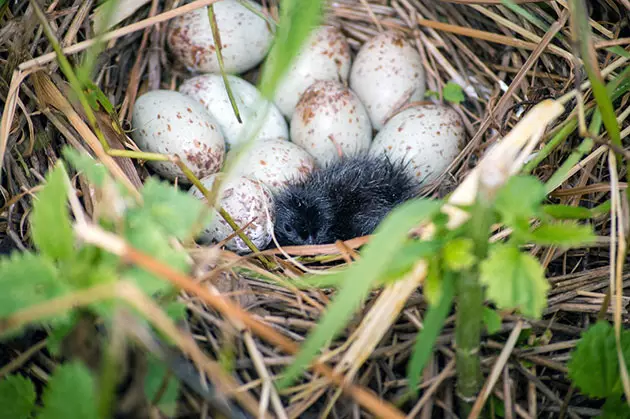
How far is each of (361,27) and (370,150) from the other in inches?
21.3

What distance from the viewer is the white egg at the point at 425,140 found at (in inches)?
71.2

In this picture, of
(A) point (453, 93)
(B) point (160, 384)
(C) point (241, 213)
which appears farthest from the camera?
(A) point (453, 93)

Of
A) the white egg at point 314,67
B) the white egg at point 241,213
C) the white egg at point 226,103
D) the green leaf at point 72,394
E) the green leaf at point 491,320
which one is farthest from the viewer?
the white egg at point 314,67

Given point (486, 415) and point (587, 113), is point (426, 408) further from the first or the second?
point (587, 113)

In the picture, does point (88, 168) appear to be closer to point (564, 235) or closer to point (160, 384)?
point (160, 384)

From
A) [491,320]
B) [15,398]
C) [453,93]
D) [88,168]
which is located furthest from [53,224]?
[453,93]

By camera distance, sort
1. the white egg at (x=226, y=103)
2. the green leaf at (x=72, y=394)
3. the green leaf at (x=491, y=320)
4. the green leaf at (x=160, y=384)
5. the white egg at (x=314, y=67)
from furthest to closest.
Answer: the white egg at (x=314, y=67) < the white egg at (x=226, y=103) < the green leaf at (x=491, y=320) < the green leaf at (x=160, y=384) < the green leaf at (x=72, y=394)

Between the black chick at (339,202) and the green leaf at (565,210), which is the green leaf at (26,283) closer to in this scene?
the green leaf at (565,210)

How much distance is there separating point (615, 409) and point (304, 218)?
0.94 metres

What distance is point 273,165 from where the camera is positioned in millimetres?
1759

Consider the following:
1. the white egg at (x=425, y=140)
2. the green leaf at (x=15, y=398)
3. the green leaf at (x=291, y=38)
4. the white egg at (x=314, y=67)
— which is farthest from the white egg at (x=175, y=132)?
the green leaf at (x=291, y=38)

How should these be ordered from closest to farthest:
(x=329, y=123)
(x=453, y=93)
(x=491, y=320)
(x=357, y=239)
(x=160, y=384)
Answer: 1. (x=160, y=384)
2. (x=491, y=320)
3. (x=357, y=239)
4. (x=329, y=123)
5. (x=453, y=93)

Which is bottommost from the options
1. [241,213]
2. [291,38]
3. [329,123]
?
→ [241,213]

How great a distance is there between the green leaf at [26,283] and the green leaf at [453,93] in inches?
59.9
